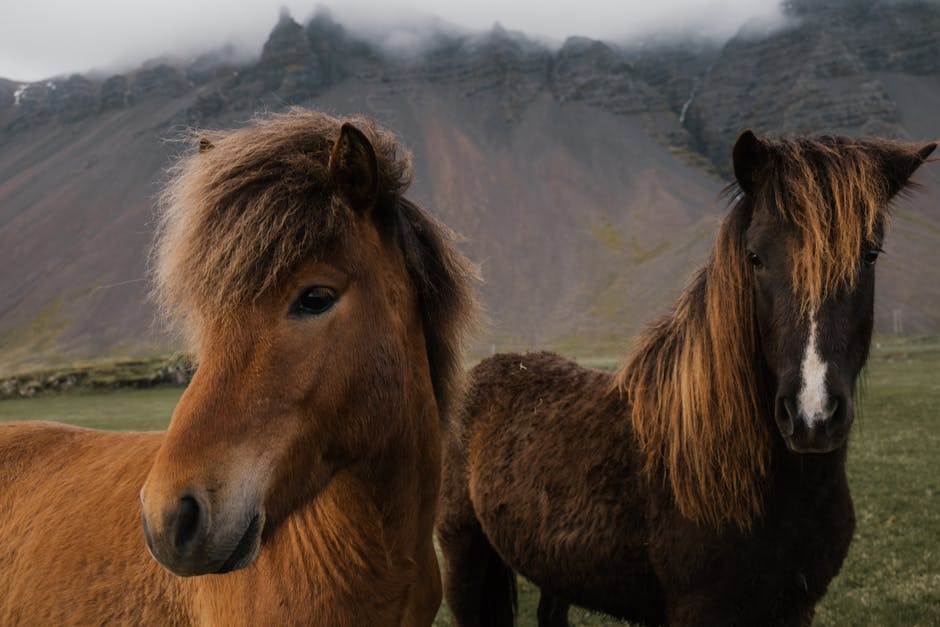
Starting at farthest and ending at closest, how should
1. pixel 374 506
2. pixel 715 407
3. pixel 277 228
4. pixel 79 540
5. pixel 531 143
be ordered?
pixel 531 143, pixel 715 407, pixel 79 540, pixel 374 506, pixel 277 228

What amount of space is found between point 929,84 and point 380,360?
15781 cm

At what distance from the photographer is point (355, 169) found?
231 cm

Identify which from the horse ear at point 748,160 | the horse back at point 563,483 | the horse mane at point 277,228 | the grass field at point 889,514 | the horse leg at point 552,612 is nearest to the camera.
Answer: the horse mane at point 277,228

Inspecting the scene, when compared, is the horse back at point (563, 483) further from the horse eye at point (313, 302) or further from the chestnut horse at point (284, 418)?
the horse eye at point (313, 302)

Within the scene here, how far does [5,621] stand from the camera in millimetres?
2746

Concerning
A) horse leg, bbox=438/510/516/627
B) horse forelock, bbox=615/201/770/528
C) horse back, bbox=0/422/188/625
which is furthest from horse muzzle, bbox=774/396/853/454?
horse leg, bbox=438/510/516/627

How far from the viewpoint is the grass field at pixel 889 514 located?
243 inches

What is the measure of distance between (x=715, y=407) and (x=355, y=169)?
2405mm

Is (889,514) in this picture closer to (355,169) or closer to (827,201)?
(827,201)

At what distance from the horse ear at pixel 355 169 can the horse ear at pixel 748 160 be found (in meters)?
2.01

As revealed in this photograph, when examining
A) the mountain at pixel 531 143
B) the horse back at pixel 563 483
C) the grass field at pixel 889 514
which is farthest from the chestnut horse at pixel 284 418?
the mountain at pixel 531 143

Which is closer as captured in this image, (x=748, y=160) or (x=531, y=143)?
(x=748, y=160)

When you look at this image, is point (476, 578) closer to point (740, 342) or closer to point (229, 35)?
point (740, 342)

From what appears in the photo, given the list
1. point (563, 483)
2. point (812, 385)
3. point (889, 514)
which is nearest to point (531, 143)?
point (889, 514)
